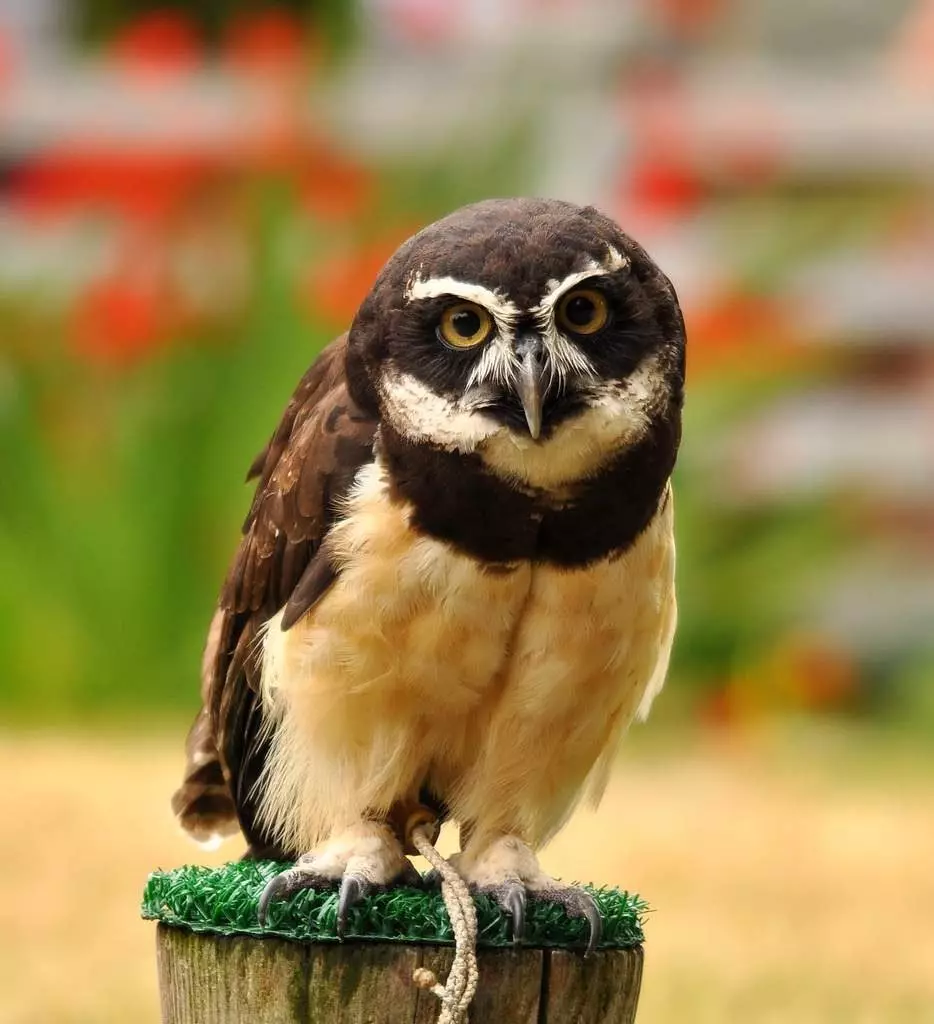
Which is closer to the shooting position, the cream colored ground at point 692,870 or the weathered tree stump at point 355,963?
the weathered tree stump at point 355,963

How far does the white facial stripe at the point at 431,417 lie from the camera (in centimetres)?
346

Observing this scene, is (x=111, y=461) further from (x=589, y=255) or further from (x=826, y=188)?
(x=589, y=255)

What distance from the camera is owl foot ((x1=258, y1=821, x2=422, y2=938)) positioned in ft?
10.9

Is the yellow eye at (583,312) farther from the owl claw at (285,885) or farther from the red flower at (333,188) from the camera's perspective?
the red flower at (333,188)

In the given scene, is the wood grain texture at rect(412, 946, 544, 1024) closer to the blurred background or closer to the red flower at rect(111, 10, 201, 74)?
the blurred background

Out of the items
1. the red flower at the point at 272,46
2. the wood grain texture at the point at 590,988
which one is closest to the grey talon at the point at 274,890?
the wood grain texture at the point at 590,988

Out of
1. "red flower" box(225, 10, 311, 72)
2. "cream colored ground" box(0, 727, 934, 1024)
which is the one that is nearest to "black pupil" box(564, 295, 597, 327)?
"cream colored ground" box(0, 727, 934, 1024)

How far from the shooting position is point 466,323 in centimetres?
345

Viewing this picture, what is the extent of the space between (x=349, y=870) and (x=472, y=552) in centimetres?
64

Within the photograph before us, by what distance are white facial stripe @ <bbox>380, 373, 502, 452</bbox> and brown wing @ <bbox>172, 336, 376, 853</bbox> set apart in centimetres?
13

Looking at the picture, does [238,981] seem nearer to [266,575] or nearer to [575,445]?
[266,575]

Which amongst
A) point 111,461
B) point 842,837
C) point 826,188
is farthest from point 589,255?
point 826,188

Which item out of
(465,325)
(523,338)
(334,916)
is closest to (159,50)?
(465,325)

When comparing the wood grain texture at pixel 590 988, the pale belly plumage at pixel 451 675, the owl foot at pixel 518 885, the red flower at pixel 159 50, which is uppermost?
the red flower at pixel 159 50
